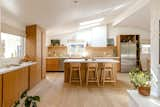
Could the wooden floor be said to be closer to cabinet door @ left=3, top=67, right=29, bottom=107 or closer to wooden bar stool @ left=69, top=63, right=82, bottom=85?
cabinet door @ left=3, top=67, right=29, bottom=107

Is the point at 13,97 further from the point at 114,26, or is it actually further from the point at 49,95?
the point at 114,26

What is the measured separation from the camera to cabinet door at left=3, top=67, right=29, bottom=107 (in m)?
3.72

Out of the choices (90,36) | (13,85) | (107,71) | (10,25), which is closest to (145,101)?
(13,85)

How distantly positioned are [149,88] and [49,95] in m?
2.90

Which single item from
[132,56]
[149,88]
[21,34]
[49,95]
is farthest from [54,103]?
[132,56]

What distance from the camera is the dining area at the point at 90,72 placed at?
→ 7117 mm

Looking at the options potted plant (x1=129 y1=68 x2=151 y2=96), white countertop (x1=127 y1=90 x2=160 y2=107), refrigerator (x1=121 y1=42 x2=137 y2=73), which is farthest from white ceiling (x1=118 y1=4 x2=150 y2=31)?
white countertop (x1=127 y1=90 x2=160 y2=107)

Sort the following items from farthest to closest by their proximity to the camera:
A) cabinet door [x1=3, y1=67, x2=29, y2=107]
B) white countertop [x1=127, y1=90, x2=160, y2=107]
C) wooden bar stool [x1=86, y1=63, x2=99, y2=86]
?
wooden bar stool [x1=86, y1=63, x2=99, y2=86], cabinet door [x1=3, y1=67, x2=29, y2=107], white countertop [x1=127, y1=90, x2=160, y2=107]

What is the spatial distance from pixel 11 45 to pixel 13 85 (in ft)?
6.57

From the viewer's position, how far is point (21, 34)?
21.2 ft

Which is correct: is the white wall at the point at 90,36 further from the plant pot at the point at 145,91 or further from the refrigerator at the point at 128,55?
the plant pot at the point at 145,91

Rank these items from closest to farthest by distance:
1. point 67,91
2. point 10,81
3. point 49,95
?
point 10,81 < point 49,95 < point 67,91

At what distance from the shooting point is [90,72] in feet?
24.8

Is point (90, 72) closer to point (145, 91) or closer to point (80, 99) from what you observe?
point (80, 99)
